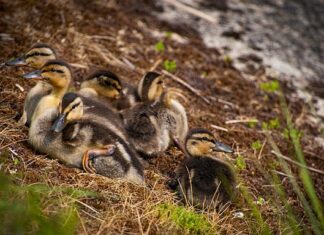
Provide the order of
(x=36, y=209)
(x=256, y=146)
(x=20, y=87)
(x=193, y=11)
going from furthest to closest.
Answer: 1. (x=193, y=11)
2. (x=256, y=146)
3. (x=20, y=87)
4. (x=36, y=209)

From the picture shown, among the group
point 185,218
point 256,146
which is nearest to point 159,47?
point 256,146

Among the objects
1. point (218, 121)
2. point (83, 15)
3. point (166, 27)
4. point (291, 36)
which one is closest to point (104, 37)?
point (83, 15)

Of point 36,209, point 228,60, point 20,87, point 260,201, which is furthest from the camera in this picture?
point 228,60

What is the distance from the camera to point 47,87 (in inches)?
207

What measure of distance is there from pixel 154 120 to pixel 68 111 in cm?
87

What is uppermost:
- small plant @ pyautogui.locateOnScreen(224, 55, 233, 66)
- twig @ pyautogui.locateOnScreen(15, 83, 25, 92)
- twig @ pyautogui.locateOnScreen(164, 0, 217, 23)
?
twig @ pyautogui.locateOnScreen(15, 83, 25, 92)

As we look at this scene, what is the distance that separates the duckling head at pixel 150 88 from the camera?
217 inches

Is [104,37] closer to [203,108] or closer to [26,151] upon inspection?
[203,108]

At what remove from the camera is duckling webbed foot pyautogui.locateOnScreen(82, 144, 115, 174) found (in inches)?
184

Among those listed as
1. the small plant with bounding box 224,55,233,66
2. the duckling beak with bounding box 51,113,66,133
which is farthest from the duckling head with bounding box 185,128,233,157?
the small plant with bounding box 224,55,233,66

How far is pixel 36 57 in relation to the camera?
5488mm

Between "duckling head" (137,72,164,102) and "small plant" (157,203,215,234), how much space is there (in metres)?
1.28

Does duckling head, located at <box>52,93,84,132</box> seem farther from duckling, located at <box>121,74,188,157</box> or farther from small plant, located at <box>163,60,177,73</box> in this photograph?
small plant, located at <box>163,60,177,73</box>

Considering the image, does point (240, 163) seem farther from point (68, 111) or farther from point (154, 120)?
point (68, 111)
